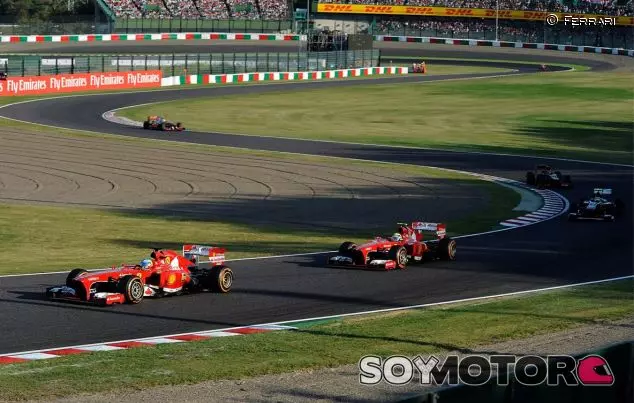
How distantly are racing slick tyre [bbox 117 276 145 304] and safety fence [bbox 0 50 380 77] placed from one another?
51572 mm

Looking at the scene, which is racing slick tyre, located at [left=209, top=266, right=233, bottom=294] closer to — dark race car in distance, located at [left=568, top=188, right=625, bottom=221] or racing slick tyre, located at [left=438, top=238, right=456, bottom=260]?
racing slick tyre, located at [left=438, top=238, right=456, bottom=260]

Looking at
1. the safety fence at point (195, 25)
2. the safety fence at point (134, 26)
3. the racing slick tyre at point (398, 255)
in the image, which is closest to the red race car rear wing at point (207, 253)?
the racing slick tyre at point (398, 255)

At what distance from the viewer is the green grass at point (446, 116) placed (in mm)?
54031

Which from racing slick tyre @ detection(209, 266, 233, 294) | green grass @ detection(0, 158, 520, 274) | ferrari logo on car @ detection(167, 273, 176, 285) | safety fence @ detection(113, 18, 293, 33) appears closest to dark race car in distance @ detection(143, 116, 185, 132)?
green grass @ detection(0, 158, 520, 274)

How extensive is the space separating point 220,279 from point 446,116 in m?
47.7

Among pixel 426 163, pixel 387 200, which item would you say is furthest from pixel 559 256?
pixel 426 163

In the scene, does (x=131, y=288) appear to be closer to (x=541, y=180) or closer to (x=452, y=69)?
(x=541, y=180)

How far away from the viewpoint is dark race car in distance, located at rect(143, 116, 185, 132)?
52812 millimetres

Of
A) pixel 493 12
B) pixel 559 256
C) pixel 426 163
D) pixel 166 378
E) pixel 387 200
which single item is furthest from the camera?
pixel 493 12

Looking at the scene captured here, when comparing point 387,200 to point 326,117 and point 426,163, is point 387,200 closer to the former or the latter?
point 426,163

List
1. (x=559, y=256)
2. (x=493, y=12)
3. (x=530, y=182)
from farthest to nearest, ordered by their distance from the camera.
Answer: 1. (x=493, y=12)
2. (x=530, y=182)
3. (x=559, y=256)

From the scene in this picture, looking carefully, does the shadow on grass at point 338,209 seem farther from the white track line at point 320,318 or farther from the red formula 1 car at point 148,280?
the white track line at point 320,318

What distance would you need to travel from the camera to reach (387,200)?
112ft

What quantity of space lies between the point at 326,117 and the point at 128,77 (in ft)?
58.9
